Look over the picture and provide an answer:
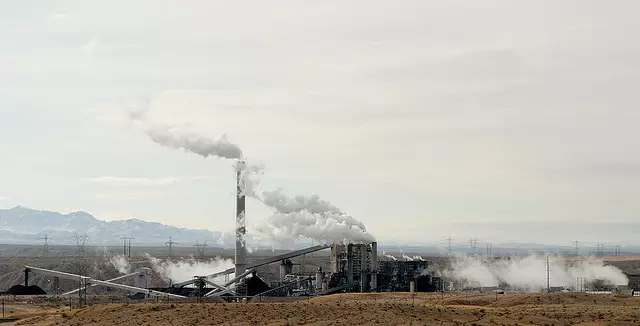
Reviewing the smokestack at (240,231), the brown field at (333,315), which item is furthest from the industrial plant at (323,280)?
the brown field at (333,315)

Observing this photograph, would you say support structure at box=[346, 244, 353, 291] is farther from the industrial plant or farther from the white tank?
the white tank

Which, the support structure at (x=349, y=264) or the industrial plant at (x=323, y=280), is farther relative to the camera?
the support structure at (x=349, y=264)

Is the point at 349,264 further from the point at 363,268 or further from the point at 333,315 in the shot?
the point at 333,315

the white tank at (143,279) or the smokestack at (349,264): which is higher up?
the smokestack at (349,264)

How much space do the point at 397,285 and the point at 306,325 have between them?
82.4 meters

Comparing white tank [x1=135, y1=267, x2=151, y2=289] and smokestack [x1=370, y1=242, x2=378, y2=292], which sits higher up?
smokestack [x1=370, y1=242, x2=378, y2=292]

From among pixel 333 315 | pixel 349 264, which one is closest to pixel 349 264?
pixel 349 264

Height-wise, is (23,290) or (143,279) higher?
(143,279)

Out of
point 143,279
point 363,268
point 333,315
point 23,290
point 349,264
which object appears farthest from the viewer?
point 143,279

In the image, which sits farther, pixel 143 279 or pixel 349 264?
pixel 143 279

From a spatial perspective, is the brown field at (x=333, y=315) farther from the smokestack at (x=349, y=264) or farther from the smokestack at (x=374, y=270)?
the smokestack at (x=349, y=264)

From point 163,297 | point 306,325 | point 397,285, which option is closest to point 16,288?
point 163,297

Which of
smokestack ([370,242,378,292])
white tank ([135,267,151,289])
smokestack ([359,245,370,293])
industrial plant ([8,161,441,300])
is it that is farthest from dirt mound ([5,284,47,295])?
smokestack ([370,242,378,292])

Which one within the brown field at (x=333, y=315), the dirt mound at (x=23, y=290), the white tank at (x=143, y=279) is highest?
the brown field at (x=333, y=315)
